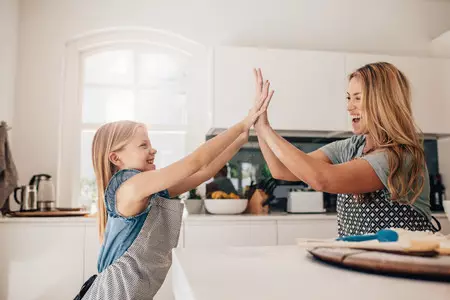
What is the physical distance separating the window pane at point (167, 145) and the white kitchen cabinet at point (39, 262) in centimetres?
99

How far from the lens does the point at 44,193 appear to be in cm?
288

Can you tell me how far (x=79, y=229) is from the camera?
103 inches

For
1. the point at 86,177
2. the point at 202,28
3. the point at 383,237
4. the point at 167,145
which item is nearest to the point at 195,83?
the point at 202,28

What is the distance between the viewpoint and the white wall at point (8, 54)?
2.85 m

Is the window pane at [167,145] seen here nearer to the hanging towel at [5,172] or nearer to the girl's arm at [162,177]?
the hanging towel at [5,172]

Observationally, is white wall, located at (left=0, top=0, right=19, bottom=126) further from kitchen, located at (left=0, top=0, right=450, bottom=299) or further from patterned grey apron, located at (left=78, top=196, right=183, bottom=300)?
patterned grey apron, located at (left=78, top=196, right=183, bottom=300)

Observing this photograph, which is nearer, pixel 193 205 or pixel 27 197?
pixel 27 197

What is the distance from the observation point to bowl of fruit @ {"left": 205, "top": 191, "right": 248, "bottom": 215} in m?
2.86

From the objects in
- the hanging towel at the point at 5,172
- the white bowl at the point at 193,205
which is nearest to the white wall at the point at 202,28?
the hanging towel at the point at 5,172

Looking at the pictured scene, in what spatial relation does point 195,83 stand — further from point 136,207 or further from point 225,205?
point 136,207

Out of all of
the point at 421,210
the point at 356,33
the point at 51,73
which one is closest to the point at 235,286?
the point at 421,210

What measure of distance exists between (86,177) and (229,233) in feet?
4.06

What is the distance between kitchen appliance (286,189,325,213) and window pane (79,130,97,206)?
1470mm

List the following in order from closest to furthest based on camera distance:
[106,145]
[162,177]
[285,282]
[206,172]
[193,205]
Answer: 1. [285,282]
2. [162,177]
3. [106,145]
4. [206,172]
5. [193,205]
